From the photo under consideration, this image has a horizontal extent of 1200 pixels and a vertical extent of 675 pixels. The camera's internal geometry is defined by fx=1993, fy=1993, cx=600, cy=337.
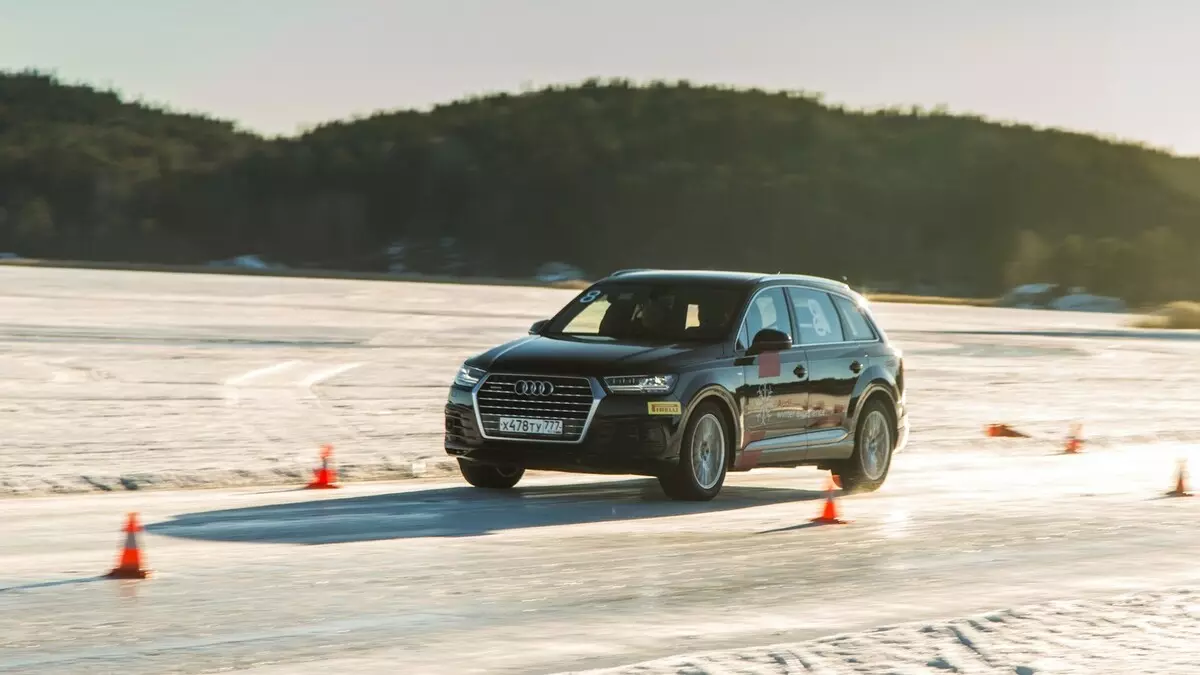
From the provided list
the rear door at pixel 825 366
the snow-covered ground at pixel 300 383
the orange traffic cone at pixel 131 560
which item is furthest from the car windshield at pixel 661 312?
the orange traffic cone at pixel 131 560

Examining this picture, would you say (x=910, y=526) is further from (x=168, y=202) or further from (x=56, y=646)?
(x=168, y=202)

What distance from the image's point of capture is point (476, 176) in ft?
622

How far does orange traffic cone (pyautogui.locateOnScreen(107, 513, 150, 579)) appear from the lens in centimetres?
957

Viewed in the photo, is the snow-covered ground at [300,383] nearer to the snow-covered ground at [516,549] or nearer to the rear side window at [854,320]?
the snow-covered ground at [516,549]

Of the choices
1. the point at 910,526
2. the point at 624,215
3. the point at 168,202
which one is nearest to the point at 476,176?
the point at 624,215

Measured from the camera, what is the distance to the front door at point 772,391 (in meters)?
14.7

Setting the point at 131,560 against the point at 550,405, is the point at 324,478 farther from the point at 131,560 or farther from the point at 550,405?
the point at 131,560

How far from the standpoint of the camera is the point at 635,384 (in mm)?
13828

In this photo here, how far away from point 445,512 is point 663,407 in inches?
67.3

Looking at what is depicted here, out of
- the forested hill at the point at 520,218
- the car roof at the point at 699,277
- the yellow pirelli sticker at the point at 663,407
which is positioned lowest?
the yellow pirelli sticker at the point at 663,407

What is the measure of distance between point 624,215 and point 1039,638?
17751 centimetres

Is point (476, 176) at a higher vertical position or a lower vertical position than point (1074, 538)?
higher

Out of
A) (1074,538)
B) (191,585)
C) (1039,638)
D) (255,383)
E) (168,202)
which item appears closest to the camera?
(1039,638)

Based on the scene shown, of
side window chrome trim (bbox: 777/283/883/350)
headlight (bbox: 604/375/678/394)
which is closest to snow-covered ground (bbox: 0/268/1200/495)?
headlight (bbox: 604/375/678/394)
